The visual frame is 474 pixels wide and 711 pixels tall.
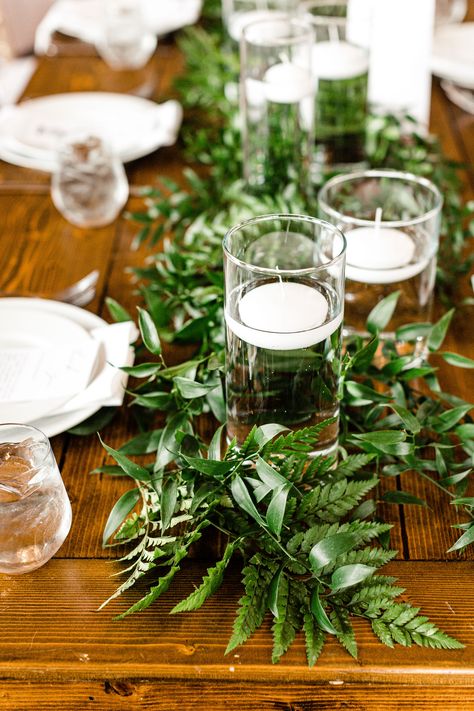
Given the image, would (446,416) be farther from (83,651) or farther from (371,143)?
(371,143)

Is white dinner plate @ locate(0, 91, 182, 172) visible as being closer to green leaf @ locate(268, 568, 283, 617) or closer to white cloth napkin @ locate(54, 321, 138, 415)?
white cloth napkin @ locate(54, 321, 138, 415)

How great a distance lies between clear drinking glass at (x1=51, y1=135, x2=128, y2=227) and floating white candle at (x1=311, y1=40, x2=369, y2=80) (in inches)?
14.0

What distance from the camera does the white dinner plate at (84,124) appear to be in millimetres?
1458

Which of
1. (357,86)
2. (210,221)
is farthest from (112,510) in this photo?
(357,86)

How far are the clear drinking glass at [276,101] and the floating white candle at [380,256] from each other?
12.4 inches

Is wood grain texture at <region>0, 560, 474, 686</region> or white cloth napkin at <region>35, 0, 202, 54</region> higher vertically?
white cloth napkin at <region>35, 0, 202, 54</region>

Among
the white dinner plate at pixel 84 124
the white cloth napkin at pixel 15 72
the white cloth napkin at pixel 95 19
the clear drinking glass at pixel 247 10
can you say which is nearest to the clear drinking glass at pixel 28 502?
the white dinner plate at pixel 84 124

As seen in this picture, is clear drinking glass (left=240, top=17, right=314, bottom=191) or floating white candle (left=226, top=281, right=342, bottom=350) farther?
clear drinking glass (left=240, top=17, right=314, bottom=191)

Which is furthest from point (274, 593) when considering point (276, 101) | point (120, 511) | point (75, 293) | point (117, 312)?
point (276, 101)

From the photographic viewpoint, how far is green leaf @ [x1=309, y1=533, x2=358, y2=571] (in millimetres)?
662

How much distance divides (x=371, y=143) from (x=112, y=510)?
2.85 feet

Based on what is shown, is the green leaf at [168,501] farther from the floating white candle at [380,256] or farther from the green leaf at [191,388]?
the floating white candle at [380,256]

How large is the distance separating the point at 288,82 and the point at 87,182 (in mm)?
334

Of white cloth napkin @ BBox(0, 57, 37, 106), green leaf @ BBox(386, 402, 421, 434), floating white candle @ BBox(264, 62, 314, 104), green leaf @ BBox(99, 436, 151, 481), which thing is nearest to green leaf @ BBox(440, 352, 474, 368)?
green leaf @ BBox(386, 402, 421, 434)
